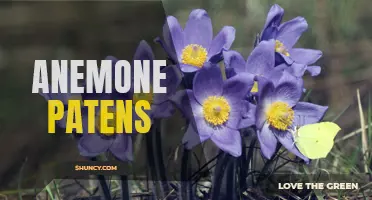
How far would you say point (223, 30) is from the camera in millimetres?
2559

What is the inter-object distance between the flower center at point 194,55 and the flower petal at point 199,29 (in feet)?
0.06

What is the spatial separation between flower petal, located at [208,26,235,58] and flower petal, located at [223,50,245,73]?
0.03 meters

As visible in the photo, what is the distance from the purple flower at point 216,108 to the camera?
2.54 metres

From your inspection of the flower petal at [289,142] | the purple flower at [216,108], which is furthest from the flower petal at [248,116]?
the flower petal at [289,142]

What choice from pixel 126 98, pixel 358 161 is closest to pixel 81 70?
pixel 126 98

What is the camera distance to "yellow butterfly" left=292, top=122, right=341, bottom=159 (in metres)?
2.59

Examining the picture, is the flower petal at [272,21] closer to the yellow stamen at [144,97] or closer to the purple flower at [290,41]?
the purple flower at [290,41]

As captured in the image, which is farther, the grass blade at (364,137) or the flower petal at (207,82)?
the grass blade at (364,137)

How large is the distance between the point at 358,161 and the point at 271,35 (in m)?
0.60

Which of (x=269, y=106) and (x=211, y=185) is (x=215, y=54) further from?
(x=211, y=185)

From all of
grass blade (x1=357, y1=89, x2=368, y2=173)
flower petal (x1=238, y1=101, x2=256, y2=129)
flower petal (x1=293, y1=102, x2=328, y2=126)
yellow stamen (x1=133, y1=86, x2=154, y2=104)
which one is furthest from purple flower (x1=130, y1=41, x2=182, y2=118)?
grass blade (x1=357, y1=89, x2=368, y2=173)

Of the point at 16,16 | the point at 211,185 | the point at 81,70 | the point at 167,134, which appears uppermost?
the point at 16,16

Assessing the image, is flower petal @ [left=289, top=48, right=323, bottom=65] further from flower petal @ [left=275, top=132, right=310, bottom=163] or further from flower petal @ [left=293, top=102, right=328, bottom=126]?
flower petal @ [left=275, top=132, right=310, bottom=163]

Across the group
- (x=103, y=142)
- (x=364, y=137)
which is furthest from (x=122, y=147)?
(x=364, y=137)
